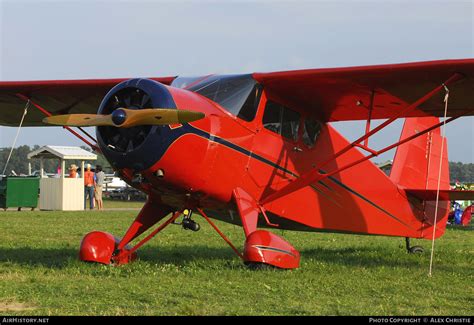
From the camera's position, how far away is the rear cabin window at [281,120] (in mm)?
9156

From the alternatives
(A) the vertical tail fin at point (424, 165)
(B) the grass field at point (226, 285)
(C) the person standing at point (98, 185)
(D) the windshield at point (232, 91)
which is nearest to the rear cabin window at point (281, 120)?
(D) the windshield at point (232, 91)

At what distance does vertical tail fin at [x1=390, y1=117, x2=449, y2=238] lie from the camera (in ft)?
39.6

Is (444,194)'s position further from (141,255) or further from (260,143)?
(141,255)

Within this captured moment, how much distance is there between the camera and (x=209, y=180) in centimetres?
821

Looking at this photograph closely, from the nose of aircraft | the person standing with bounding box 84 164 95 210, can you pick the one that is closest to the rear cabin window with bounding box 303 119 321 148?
the nose of aircraft

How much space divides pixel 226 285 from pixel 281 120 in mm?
3034

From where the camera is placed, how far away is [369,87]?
932 cm

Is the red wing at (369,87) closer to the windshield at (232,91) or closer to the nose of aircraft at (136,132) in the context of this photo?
the windshield at (232,91)

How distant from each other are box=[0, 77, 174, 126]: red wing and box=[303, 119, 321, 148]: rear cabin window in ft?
7.00

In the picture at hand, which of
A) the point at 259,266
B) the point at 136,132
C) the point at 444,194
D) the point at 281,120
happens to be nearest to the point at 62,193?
the point at 444,194

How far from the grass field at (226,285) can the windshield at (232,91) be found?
80.7 inches

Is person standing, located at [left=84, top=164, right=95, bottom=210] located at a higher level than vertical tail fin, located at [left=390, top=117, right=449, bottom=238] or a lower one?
lower

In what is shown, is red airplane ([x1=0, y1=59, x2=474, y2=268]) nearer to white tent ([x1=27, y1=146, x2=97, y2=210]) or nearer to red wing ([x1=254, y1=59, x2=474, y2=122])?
red wing ([x1=254, y1=59, x2=474, y2=122])

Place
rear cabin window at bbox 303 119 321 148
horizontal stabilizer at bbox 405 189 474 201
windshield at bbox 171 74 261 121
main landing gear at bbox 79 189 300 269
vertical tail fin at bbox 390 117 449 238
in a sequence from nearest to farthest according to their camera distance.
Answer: main landing gear at bbox 79 189 300 269 → windshield at bbox 171 74 261 121 → rear cabin window at bbox 303 119 321 148 → horizontal stabilizer at bbox 405 189 474 201 → vertical tail fin at bbox 390 117 449 238
